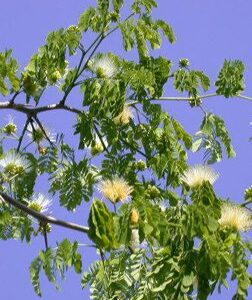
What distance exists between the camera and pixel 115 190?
4324 millimetres

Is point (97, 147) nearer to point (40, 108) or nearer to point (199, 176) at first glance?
point (40, 108)

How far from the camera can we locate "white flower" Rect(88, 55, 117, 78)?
4.96 meters

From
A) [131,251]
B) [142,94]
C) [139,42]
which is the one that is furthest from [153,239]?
[139,42]

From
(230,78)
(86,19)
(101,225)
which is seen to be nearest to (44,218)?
(101,225)

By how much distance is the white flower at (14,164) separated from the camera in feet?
16.0

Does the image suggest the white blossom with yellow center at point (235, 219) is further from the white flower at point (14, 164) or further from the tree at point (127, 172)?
the white flower at point (14, 164)

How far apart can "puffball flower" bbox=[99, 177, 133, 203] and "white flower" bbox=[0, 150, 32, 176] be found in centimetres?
62

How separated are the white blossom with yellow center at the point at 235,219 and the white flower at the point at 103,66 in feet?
3.79

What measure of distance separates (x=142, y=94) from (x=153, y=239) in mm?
1033

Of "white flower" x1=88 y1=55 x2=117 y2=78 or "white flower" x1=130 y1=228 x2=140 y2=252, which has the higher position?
"white flower" x1=88 y1=55 x2=117 y2=78

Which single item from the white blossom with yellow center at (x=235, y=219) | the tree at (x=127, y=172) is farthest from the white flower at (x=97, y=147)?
the white blossom with yellow center at (x=235, y=219)

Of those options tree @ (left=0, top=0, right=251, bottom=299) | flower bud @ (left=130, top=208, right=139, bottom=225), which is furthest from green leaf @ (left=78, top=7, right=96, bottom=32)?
flower bud @ (left=130, top=208, right=139, bottom=225)

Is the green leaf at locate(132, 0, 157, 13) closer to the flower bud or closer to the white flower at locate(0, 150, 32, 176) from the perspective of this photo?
the white flower at locate(0, 150, 32, 176)

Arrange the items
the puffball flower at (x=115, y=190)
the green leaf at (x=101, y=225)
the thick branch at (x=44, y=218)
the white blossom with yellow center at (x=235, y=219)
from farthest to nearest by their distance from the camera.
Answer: the puffball flower at (x=115, y=190) → the thick branch at (x=44, y=218) → the white blossom with yellow center at (x=235, y=219) → the green leaf at (x=101, y=225)
